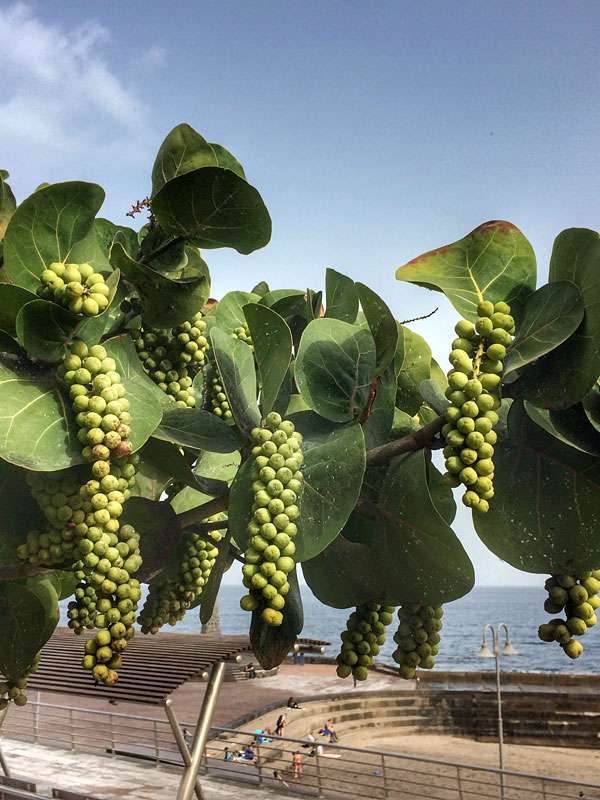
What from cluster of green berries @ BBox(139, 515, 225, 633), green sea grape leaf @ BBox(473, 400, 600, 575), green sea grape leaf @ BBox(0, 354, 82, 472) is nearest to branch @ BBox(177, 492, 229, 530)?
cluster of green berries @ BBox(139, 515, 225, 633)

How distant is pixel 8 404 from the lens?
157cm

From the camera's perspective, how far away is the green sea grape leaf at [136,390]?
1.64 meters

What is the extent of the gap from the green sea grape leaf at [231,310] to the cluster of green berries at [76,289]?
0.85 meters

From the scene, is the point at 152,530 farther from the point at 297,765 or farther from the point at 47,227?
the point at 297,765

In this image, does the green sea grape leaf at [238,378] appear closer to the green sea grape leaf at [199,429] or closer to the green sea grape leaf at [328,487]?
the green sea grape leaf at [199,429]

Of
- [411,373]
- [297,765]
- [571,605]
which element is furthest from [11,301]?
[297,765]

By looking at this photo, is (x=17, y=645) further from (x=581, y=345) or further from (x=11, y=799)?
(x=11, y=799)

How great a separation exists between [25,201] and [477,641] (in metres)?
120

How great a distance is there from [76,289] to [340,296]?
0.91 meters

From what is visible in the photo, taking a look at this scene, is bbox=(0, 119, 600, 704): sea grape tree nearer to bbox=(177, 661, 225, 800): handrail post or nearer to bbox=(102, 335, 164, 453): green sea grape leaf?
bbox=(102, 335, 164, 453): green sea grape leaf

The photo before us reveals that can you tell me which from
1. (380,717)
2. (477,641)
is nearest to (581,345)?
(380,717)

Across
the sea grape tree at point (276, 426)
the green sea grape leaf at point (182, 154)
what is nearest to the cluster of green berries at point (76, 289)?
the sea grape tree at point (276, 426)

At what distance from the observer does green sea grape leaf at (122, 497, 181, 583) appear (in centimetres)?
219

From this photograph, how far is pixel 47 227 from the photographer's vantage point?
1.71 m
